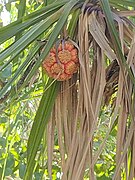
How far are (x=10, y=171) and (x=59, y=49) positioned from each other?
0.79 m

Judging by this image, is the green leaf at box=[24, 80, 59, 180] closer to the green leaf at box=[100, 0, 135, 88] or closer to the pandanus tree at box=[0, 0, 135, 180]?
the pandanus tree at box=[0, 0, 135, 180]

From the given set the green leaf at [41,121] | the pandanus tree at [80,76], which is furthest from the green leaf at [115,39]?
the green leaf at [41,121]

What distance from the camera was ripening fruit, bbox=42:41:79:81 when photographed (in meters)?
0.70

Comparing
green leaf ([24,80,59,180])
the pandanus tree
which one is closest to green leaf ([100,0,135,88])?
the pandanus tree

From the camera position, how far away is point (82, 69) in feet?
2.33

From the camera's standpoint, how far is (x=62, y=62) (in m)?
0.70

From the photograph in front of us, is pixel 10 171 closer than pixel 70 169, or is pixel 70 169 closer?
pixel 70 169

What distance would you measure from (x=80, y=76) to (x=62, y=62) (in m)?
0.05

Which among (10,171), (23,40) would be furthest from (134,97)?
(10,171)

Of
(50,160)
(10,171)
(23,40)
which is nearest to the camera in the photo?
(23,40)

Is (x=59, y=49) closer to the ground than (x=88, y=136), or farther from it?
farther from it

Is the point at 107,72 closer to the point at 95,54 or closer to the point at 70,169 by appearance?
the point at 95,54


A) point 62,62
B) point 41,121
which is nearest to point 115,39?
point 62,62

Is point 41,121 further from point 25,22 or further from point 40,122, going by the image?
point 25,22
